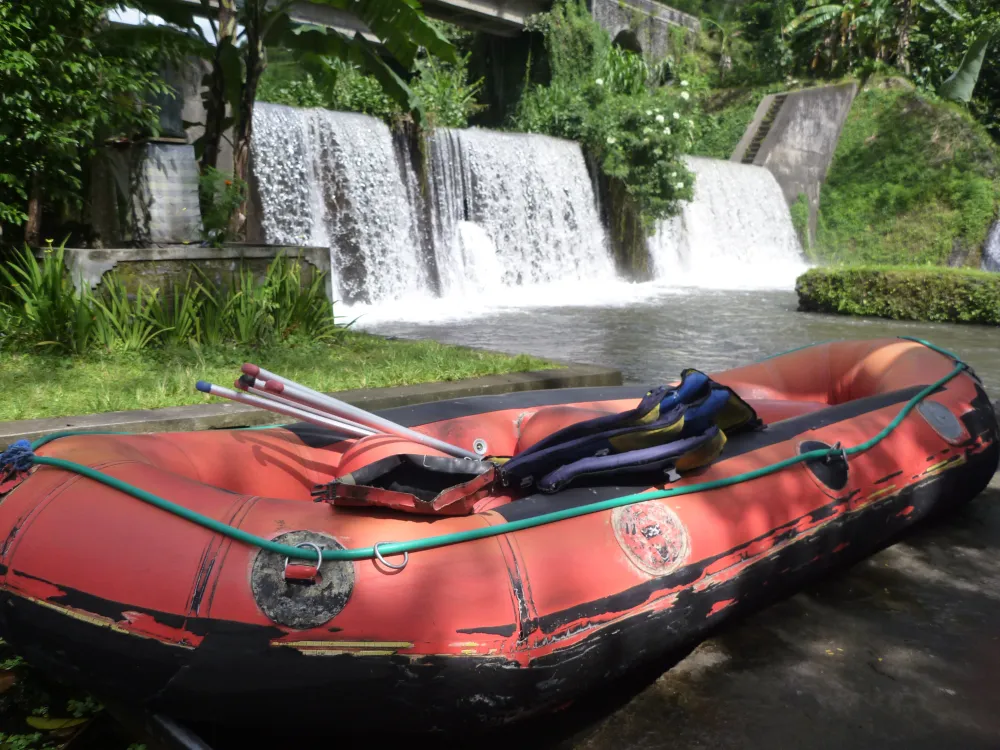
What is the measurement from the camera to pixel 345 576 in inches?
87.7

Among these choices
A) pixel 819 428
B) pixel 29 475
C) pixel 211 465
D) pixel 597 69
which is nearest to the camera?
pixel 29 475

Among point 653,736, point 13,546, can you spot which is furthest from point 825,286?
point 13,546

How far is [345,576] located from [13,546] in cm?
87

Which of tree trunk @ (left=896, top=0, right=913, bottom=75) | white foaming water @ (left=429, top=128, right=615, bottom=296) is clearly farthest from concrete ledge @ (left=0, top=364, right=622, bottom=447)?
tree trunk @ (left=896, top=0, right=913, bottom=75)

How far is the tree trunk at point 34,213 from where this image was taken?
6.52 meters

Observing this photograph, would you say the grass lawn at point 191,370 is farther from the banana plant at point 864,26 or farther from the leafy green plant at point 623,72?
the banana plant at point 864,26

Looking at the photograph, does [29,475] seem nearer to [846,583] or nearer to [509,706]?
[509,706]

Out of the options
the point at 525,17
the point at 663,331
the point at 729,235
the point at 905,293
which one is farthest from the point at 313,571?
the point at 525,17

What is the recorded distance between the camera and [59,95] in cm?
615

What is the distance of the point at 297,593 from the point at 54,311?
4481mm

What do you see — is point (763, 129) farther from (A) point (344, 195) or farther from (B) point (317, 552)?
(B) point (317, 552)

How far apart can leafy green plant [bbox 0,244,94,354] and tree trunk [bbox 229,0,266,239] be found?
174 centimetres

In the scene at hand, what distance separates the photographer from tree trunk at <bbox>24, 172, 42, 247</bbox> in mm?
6516

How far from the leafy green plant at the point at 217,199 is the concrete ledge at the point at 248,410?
2.67 m
